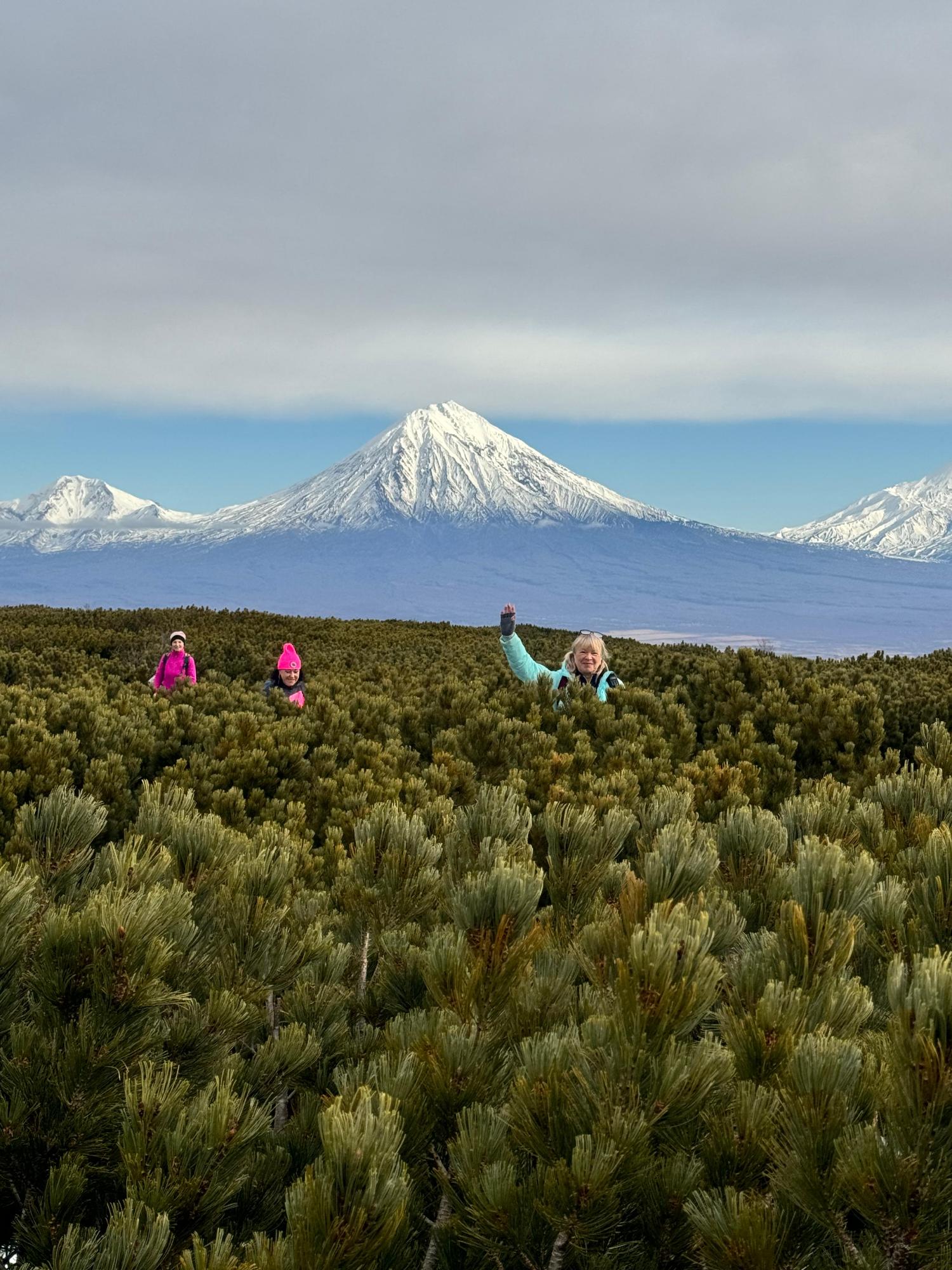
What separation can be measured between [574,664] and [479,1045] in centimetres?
747

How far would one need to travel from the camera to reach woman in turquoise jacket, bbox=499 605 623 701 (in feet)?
28.9

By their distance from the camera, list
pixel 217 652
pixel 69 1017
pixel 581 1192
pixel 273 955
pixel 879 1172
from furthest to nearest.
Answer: pixel 217 652 → pixel 273 955 → pixel 69 1017 → pixel 581 1192 → pixel 879 1172

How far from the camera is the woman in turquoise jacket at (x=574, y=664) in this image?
880 centimetres

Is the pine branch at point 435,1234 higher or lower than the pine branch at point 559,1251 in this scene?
lower

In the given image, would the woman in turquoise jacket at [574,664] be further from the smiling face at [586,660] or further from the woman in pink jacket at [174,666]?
the woman in pink jacket at [174,666]

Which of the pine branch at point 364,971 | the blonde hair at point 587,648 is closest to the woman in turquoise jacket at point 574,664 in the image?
the blonde hair at point 587,648

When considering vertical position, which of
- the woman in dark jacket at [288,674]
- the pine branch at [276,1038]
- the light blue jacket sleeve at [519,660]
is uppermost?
the light blue jacket sleeve at [519,660]

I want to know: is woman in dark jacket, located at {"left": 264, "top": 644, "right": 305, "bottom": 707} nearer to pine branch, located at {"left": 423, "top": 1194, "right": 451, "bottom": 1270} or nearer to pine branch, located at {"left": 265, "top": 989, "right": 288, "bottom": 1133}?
pine branch, located at {"left": 265, "top": 989, "right": 288, "bottom": 1133}

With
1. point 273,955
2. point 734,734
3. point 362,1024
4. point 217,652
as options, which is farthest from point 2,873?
point 217,652

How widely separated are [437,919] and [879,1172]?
159 centimetres

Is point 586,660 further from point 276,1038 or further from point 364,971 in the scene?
point 276,1038

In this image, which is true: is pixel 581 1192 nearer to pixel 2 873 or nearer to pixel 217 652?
pixel 2 873

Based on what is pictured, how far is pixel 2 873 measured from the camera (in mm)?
1570

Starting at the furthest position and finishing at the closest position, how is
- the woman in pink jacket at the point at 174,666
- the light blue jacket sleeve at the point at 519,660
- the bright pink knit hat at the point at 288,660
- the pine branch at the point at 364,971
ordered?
the woman in pink jacket at the point at 174,666
the bright pink knit hat at the point at 288,660
the light blue jacket sleeve at the point at 519,660
the pine branch at the point at 364,971
